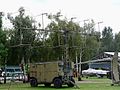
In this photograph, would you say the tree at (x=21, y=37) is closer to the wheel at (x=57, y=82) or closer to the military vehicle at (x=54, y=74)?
the military vehicle at (x=54, y=74)

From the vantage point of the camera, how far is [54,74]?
112 feet

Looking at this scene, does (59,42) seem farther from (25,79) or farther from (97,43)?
(97,43)

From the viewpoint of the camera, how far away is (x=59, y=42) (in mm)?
46125

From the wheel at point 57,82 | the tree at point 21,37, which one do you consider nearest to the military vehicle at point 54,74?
the wheel at point 57,82

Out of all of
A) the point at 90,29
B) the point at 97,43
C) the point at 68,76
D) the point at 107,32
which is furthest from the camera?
the point at 107,32

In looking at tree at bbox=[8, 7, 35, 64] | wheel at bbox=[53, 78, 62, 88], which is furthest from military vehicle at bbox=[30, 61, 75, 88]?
tree at bbox=[8, 7, 35, 64]

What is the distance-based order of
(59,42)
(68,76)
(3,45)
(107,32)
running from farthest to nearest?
1. (107,32)
2. (59,42)
3. (3,45)
4. (68,76)

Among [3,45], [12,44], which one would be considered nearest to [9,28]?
[12,44]

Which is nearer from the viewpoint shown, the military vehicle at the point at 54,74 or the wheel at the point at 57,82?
the wheel at the point at 57,82

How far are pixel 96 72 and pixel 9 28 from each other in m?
24.9

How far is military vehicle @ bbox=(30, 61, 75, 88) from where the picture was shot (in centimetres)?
3381

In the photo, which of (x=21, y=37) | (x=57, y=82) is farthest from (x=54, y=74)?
(x=21, y=37)

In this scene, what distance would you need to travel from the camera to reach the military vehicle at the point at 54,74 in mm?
33812

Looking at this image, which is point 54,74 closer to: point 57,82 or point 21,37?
point 57,82
